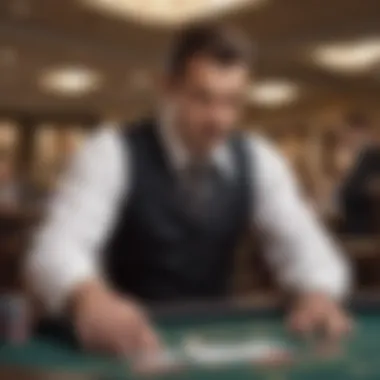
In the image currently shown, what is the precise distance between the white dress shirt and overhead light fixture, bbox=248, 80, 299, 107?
3.56m

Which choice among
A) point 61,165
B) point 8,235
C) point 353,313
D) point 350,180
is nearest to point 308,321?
point 353,313

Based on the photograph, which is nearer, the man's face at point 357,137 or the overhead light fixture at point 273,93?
the man's face at point 357,137

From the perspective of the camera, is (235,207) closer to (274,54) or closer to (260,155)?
(260,155)

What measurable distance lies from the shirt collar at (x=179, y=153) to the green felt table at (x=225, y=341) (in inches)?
14.2

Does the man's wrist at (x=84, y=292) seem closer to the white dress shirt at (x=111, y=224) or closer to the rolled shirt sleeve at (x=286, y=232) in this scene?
the white dress shirt at (x=111, y=224)

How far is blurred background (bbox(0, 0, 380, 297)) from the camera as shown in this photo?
473 centimetres

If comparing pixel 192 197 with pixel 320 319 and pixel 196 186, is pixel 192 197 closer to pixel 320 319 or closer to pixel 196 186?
pixel 196 186

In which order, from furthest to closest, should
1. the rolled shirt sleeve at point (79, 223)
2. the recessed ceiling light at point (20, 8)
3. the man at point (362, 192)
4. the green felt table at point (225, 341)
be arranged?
the recessed ceiling light at point (20, 8) < the man at point (362, 192) < the rolled shirt sleeve at point (79, 223) < the green felt table at point (225, 341)

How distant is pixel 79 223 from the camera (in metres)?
1.31

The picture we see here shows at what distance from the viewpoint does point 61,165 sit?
16.0 feet

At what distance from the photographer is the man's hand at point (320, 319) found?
1.23 m

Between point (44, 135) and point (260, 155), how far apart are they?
3.65 m

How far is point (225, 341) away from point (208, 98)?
1.70 ft

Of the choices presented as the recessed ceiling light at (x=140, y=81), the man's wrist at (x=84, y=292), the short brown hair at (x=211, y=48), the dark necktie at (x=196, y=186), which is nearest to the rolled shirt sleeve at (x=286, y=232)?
the dark necktie at (x=196, y=186)
